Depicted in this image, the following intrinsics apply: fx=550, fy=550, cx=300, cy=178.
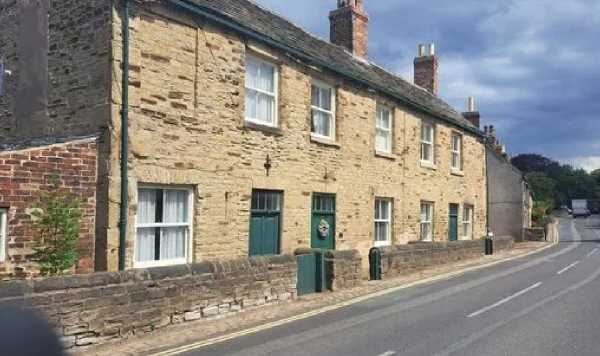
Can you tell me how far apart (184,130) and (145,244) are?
99.9 inches

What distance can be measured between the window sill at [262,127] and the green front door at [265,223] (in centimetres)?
154

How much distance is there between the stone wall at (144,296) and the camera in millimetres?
7629

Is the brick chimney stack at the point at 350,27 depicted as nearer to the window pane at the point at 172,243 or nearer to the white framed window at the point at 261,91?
the white framed window at the point at 261,91

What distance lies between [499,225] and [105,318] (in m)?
31.5

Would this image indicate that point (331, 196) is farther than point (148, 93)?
Yes

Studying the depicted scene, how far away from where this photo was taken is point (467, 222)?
26766 mm

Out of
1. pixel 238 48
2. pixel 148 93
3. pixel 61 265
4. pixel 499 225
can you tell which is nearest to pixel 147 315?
pixel 61 265

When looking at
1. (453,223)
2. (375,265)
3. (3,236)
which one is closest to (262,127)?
(375,265)

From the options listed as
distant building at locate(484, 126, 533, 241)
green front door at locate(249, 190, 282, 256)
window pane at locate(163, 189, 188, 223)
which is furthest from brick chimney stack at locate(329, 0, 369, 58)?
distant building at locate(484, 126, 533, 241)

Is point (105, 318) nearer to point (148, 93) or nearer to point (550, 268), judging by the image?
point (148, 93)

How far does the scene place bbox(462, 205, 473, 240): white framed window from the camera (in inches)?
1044

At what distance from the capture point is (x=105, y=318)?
8.29 meters

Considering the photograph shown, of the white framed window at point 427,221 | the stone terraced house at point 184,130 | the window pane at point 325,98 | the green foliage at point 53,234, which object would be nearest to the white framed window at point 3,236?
the stone terraced house at point 184,130

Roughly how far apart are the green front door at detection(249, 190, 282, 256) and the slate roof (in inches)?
157
